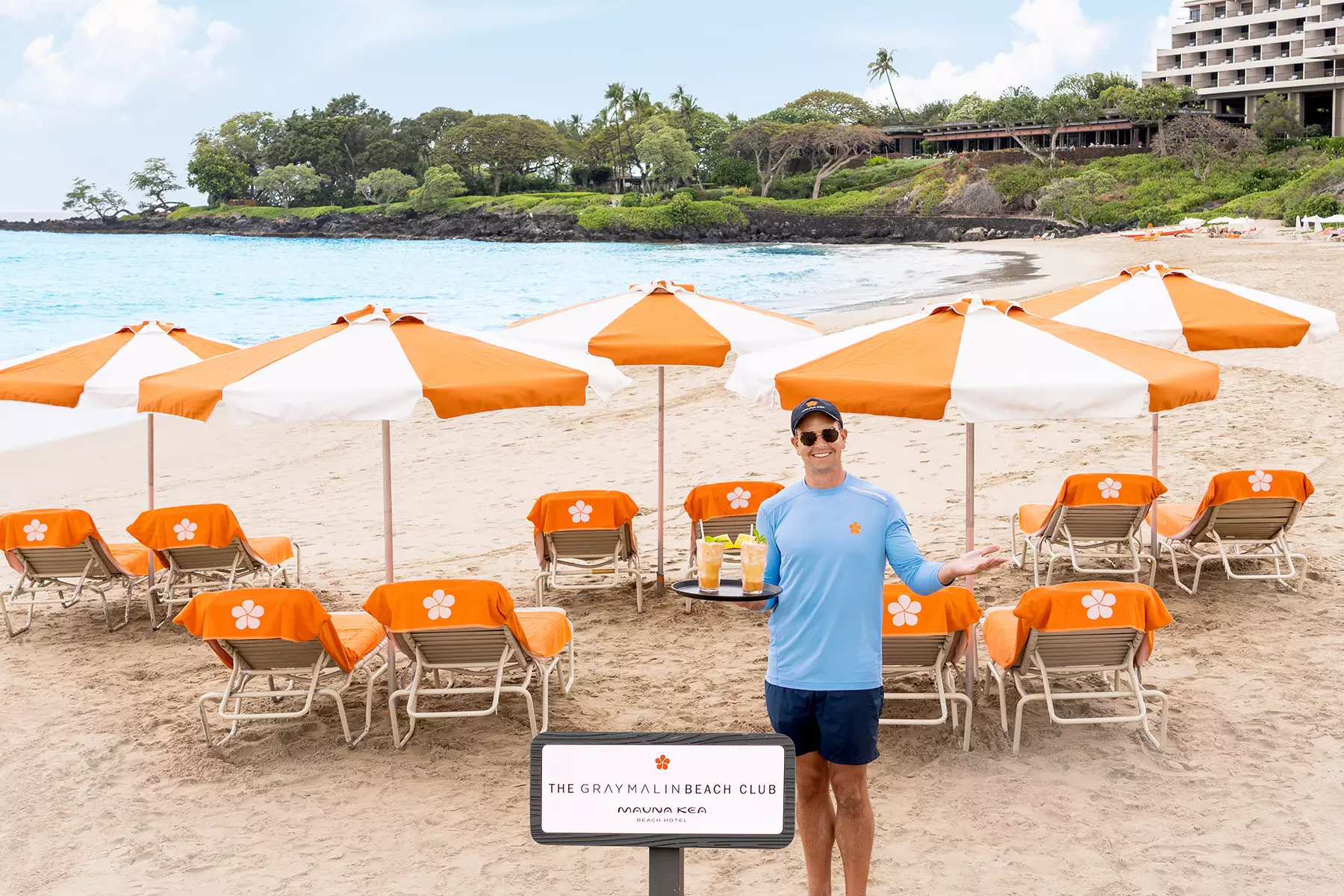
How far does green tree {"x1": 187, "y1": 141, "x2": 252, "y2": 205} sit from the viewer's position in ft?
391

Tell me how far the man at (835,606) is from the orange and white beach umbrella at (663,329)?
3005mm

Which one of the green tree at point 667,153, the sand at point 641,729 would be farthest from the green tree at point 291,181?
the sand at point 641,729

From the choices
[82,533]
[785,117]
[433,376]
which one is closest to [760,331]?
[433,376]

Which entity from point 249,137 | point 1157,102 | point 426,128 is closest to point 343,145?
point 426,128

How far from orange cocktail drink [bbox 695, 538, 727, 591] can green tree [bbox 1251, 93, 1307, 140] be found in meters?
76.1

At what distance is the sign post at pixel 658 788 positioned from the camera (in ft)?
6.71

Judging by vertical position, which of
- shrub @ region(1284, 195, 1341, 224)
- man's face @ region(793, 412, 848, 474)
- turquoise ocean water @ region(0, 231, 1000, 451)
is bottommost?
man's face @ region(793, 412, 848, 474)

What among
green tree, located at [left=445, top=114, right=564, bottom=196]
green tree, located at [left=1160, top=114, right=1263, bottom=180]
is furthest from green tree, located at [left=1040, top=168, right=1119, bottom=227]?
green tree, located at [left=445, top=114, right=564, bottom=196]

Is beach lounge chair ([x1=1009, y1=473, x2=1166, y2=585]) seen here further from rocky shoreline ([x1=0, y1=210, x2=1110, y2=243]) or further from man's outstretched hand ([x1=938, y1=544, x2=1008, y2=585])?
rocky shoreline ([x1=0, y1=210, x2=1110, y2=243])

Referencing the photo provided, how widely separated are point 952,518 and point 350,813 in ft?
18.1

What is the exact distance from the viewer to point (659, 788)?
2.06m

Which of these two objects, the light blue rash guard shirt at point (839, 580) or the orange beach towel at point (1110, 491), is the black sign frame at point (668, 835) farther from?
the orange beach towel at point (1110, 491)

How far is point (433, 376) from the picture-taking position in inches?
181

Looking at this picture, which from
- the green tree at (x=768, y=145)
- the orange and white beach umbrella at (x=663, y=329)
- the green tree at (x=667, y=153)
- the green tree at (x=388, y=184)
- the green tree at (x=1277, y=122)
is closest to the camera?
the orange and white beach umbrella at (x=663, y=329)
